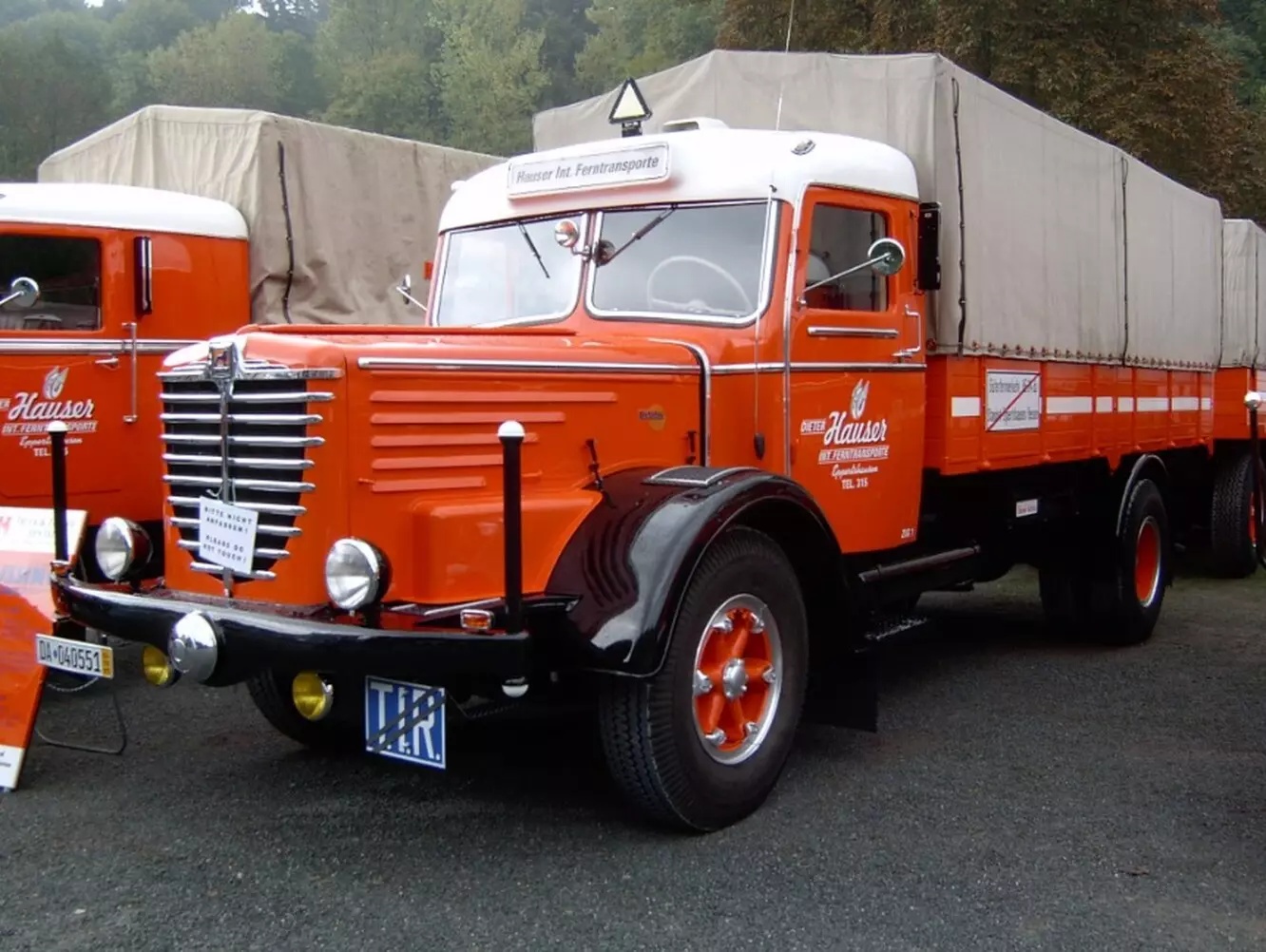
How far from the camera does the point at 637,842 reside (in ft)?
13.4

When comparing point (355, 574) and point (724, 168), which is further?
point (724, 168)

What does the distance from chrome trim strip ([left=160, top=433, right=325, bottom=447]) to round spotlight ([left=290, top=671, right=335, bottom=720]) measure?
776 mm

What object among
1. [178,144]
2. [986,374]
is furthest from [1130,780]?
[178,144]

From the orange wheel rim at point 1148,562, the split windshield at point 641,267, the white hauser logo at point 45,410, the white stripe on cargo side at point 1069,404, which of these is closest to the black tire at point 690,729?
the split windshield at point 641,267

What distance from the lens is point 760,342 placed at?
4695mm

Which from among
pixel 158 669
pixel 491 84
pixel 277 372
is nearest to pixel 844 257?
pixel 277 372

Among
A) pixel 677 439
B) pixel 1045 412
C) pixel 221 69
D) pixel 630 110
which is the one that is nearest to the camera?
pixel 677 439

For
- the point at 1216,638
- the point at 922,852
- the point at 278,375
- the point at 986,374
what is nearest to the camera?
the point at 278,375

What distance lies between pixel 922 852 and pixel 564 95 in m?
53.2

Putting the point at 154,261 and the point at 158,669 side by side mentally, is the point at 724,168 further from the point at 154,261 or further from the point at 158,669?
the point at 154,261

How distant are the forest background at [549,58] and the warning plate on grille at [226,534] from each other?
14788mm

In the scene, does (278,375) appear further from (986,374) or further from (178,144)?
(178,144)

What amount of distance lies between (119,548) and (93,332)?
2706 mm

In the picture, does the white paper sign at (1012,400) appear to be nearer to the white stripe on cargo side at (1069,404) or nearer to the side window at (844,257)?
the white stripe on cargo side at (1069,404)
